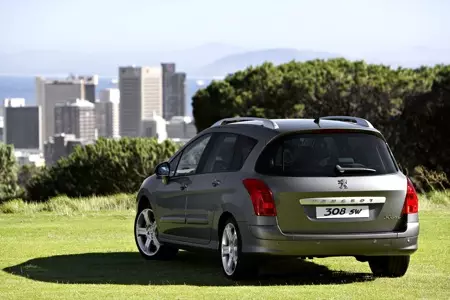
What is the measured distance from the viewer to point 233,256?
36.3 ft

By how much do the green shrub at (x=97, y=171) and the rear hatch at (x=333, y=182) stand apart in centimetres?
5518

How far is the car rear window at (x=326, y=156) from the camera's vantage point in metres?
10.8

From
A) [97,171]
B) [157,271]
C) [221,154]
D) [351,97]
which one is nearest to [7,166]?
[97,171]

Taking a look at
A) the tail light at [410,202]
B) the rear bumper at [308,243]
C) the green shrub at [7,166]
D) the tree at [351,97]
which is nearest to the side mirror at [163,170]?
the rear bumper at [308,243]

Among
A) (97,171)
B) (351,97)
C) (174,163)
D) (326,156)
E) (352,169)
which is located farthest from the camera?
(97,171)

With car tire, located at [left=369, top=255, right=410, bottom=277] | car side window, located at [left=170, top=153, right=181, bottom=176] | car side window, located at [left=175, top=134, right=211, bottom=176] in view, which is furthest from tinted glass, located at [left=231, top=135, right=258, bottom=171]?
car tire, located at [left=369, top=255, right=410, bottom=277]

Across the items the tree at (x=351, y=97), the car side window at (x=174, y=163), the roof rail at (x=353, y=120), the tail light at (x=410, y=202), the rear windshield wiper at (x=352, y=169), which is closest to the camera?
the rear windshield wiper at (x=352, y=169)

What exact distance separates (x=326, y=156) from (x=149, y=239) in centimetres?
321

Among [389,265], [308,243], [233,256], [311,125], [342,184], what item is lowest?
[389,265]

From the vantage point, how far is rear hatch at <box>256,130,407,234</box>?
10648mm

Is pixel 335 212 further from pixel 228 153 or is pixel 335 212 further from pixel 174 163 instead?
pixel 174 163

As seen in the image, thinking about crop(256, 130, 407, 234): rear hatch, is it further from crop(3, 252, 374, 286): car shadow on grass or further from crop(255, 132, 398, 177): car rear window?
crop(3, 252, 374, 286): car shadow on grass

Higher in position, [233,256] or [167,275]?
[233,256]

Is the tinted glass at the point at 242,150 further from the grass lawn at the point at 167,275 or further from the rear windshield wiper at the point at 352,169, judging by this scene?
the grass lawn at the point at 167,275
